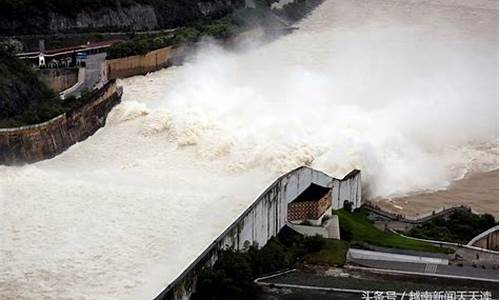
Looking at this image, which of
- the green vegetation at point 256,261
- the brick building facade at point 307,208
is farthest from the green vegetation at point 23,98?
the green vegetation at point 256,261

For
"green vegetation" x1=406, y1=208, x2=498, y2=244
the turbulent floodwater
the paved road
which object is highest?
the paved road

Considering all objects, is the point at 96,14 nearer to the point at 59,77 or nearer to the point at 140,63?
the point at 140,63

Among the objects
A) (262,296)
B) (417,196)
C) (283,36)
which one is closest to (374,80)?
(417,196)

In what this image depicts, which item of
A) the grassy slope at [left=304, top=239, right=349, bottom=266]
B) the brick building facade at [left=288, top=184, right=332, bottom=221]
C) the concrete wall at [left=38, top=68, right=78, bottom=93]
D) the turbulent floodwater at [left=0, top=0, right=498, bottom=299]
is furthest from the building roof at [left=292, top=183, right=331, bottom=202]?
the concrete wall at [left=38, top=68, right=78, bottom=93]

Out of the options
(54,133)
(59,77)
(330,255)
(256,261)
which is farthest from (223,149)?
(59,77)

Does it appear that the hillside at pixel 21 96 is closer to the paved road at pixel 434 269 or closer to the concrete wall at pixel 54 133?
the concrete wall at pixel 54 133

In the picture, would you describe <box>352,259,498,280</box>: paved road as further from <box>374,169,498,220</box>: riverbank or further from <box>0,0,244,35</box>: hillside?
<box>0,0,244,35</box>: hillside
